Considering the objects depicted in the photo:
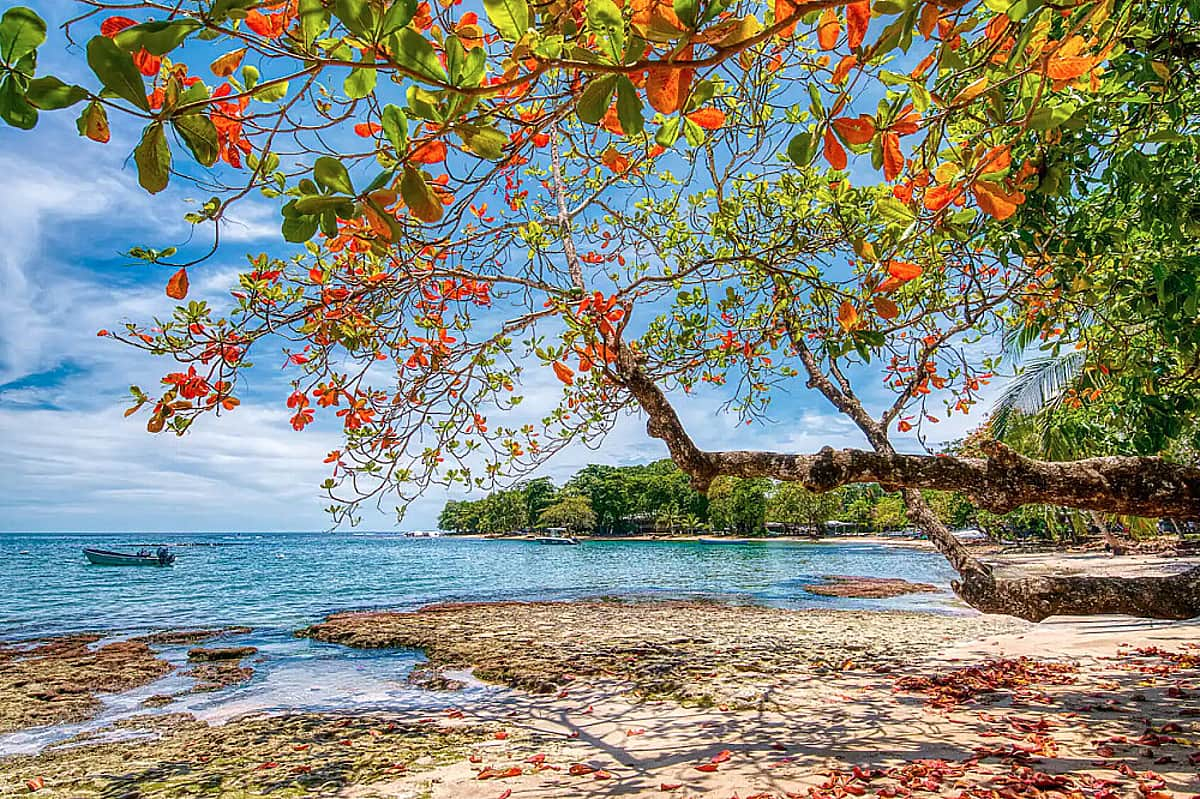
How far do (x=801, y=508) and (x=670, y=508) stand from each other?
15.3 metres

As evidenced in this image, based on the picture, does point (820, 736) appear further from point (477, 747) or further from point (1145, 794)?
point (477, 747)

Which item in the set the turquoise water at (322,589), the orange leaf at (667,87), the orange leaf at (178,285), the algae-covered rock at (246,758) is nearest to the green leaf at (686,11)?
the orange leaf at (667,87)

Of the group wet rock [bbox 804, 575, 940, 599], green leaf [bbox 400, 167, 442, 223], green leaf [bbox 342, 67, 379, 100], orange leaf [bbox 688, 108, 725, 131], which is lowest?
wet rock [bbox 804, 575, 940, 599]

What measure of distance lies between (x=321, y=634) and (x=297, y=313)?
10.7 meters

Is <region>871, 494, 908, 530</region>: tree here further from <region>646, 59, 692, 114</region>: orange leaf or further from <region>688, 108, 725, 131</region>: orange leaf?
<region>646, 59, 692, 114</region>: orange leaf

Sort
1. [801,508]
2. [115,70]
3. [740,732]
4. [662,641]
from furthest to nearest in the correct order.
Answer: [801,508], [662,641], [740,732], [115,70]

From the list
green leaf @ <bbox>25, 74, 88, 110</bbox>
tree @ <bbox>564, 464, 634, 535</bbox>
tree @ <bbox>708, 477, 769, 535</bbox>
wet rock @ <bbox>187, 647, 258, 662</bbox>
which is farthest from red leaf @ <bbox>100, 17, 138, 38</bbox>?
tree @ <bbox>564, 464, 634, 535</bbox>

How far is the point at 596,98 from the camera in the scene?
3.42 ft

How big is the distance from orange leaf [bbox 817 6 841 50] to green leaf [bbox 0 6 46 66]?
54.2 inches

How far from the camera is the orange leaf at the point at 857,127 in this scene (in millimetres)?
1286

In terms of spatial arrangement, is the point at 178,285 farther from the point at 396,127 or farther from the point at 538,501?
the point at 538,501

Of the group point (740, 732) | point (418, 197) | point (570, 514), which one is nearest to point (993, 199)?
point (418, 197)

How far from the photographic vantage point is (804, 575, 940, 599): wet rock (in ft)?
59.6

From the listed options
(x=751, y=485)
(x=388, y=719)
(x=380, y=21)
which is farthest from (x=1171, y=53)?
(x=751, y=485)
